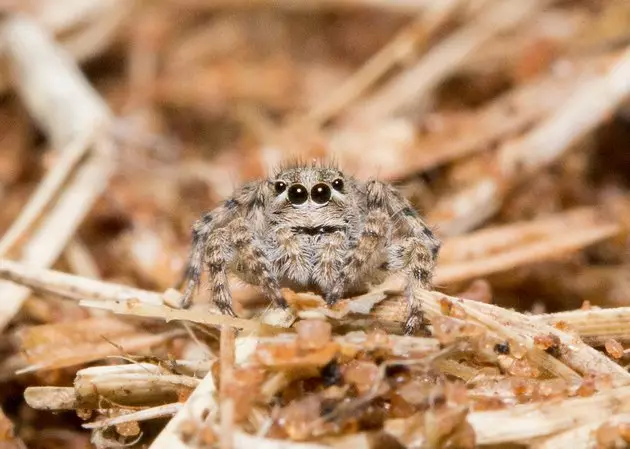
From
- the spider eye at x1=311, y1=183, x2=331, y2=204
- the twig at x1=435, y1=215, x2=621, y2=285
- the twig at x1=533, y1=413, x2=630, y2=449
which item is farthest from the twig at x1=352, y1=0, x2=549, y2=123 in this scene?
the twig at x1=533, y1=413, x2=630, y2=449

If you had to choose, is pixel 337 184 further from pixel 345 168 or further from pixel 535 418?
pixel 345 168

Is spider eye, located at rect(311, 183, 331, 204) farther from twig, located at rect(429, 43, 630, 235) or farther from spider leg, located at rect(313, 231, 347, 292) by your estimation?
twig, located at rect(429, 43, 630, 235)

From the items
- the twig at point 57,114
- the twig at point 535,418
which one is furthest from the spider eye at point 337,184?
the twig at point 57,114

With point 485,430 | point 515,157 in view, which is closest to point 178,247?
point 515,157

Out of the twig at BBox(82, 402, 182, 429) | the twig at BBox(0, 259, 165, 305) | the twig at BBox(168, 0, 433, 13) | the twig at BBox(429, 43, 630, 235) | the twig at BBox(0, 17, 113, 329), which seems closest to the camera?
Result: the twig at BBox(82, 402, 182, 429)

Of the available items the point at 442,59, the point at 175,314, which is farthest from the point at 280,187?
Result: the point at 442,59

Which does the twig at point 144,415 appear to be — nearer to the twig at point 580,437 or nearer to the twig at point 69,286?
the twig at point 69,286

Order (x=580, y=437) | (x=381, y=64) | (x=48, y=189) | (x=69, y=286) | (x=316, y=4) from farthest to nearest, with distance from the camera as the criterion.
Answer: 1. (x=316, y=4)
2. (x=381, y=64)
3. (x=48, y=189)
4. (x=69, y=286)
5. (x=580, y=437)
